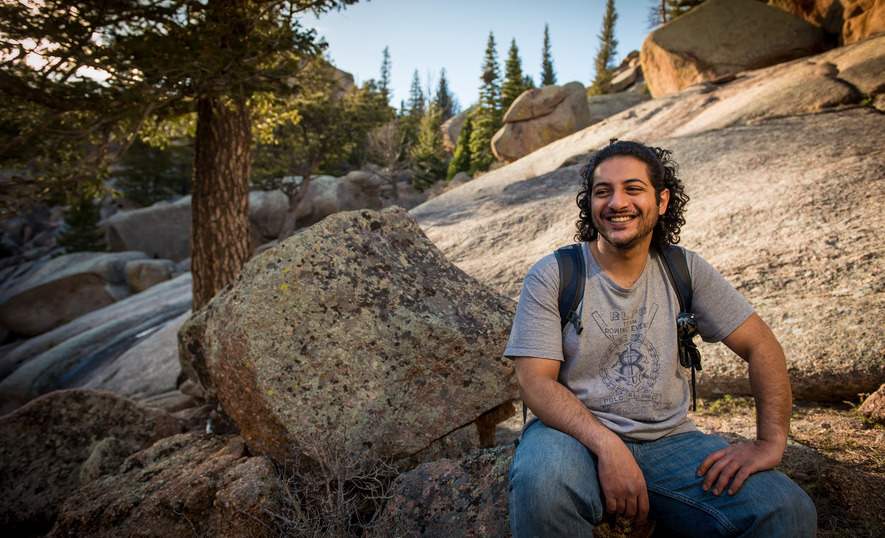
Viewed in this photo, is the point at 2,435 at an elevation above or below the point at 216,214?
below

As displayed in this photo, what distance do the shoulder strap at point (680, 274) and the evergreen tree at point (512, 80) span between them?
33613 millimetres

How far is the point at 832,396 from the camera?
374 centimetres

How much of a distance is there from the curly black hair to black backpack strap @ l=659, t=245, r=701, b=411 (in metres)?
0.11

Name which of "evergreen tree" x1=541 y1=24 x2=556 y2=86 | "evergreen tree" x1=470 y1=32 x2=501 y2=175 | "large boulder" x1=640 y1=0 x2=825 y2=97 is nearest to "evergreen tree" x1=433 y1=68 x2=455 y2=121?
"evergreen tree" x1=541 y1=24 x2=556 y2=86

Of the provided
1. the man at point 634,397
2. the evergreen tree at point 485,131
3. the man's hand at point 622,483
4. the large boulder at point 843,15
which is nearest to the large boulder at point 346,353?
the man at point 634,397

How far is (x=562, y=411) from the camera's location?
2.00m

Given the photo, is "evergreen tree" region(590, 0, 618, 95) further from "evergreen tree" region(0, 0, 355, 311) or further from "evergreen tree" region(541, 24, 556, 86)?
"evergreen tree" region(0, 0, 355, 311)

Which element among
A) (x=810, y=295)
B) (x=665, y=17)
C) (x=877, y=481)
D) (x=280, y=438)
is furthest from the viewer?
(x=665, y=17)

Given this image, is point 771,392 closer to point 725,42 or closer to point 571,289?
point 571,289

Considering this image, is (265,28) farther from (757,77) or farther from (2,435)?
(757,77)

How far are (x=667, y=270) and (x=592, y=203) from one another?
51 cm

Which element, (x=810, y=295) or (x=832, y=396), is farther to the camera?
(x=810, y=295)

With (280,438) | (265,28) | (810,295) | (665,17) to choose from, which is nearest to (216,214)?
(265,28)

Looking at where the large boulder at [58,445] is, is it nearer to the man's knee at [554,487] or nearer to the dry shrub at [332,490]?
the dry shrub at [332,490]
